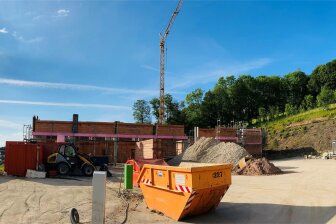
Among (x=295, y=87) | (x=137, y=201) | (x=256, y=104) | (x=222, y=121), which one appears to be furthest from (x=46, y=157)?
(x=295, y=87)

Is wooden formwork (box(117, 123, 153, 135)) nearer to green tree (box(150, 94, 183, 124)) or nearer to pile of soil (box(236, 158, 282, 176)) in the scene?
pile of soil (box(236, 158, 282, 176))

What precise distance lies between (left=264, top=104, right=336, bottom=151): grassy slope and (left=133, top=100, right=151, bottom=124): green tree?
31175 millimetres

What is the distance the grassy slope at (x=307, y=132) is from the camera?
2104 inches

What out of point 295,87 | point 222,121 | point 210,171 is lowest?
point 210,171

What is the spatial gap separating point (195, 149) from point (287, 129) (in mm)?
36600

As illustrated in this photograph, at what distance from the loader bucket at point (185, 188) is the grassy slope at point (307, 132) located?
4677 cm

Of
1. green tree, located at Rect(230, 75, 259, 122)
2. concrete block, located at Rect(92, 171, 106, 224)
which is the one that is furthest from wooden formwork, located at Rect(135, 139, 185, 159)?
green tree, located at Rect(230, 75, 259, 122)

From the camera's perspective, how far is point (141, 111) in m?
88.8

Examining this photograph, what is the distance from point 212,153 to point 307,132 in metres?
31.5

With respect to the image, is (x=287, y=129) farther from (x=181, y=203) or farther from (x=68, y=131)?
(x=181, y=203)

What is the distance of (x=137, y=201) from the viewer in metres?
11.8

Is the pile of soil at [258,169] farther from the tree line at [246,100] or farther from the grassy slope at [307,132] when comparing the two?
the tree line at [246,100]

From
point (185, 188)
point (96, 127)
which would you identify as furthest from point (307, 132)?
point (185, 188)

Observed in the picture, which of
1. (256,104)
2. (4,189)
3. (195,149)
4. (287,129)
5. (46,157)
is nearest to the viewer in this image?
(4,189)
